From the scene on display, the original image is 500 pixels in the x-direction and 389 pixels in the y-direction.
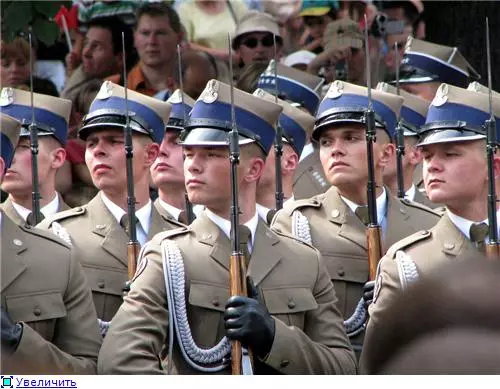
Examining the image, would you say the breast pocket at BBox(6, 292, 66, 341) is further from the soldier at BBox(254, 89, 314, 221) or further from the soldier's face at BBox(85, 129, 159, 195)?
the soldier at BBox(254, 89, 314, 221)

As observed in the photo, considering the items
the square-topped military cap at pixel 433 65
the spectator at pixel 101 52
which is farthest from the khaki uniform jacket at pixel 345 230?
the spectator at pixel 101 52

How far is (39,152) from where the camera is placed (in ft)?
25.7

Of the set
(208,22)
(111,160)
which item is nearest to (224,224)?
(111,160)

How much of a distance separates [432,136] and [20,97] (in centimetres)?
241

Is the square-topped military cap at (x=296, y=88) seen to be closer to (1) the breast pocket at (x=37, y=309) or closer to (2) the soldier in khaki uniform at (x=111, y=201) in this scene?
(2) the soldier in khaki uniform at (x=111, y=201)

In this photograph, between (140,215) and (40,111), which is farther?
(40,111)

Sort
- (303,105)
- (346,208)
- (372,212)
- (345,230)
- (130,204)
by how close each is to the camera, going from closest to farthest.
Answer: (130,204), (372,212), (345,230), (346,208), (303,105)

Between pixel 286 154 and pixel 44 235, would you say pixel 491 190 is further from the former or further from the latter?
pixel 286 154

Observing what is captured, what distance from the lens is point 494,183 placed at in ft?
20.6

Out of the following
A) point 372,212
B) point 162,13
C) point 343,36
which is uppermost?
point 162,13

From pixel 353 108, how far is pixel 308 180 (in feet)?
7.48

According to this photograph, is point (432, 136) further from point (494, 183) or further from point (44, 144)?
point (44, 144)

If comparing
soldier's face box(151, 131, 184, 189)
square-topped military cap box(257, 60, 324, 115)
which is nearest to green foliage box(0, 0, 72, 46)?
square-topped military cap box(257, 60, 324, 115)

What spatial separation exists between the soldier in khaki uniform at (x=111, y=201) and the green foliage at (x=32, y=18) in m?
2.46
